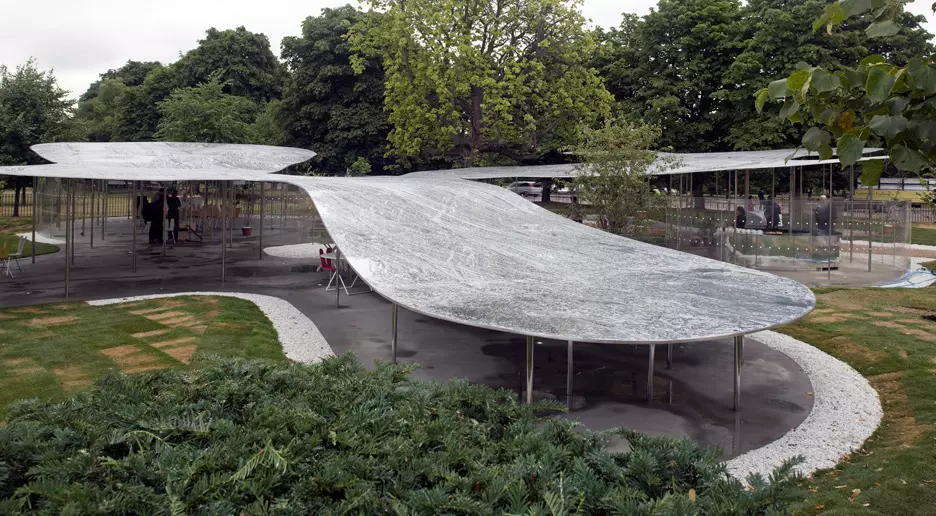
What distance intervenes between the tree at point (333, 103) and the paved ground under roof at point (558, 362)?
2100 centimetres

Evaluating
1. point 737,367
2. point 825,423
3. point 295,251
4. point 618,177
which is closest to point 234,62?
point 295,251

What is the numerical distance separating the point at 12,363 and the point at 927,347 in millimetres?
13642

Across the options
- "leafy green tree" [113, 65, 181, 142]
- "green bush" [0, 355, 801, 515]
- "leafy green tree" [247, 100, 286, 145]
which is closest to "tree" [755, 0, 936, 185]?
"green bush" [0, 355, 801, 515]

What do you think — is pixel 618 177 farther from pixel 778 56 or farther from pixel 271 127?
pixel 271 127

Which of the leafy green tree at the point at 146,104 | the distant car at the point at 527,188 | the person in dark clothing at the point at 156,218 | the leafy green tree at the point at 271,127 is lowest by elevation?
the person in dark clothing at the point at 156,218

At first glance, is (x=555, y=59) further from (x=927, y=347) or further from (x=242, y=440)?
(x=242, y=440)

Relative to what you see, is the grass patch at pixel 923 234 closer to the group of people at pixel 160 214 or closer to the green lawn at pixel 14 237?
the group of people at pixel 160 214

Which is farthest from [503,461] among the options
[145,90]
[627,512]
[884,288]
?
[145,90]

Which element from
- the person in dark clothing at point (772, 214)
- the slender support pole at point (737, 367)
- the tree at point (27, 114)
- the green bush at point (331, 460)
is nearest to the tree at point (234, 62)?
the tree at point (27, 114)

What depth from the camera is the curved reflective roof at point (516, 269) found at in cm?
818

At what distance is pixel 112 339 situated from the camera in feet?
38.5

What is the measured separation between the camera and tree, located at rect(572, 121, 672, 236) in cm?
1847

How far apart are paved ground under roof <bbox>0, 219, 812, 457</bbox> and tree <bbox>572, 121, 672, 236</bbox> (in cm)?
660

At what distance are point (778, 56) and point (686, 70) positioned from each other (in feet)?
13.5
